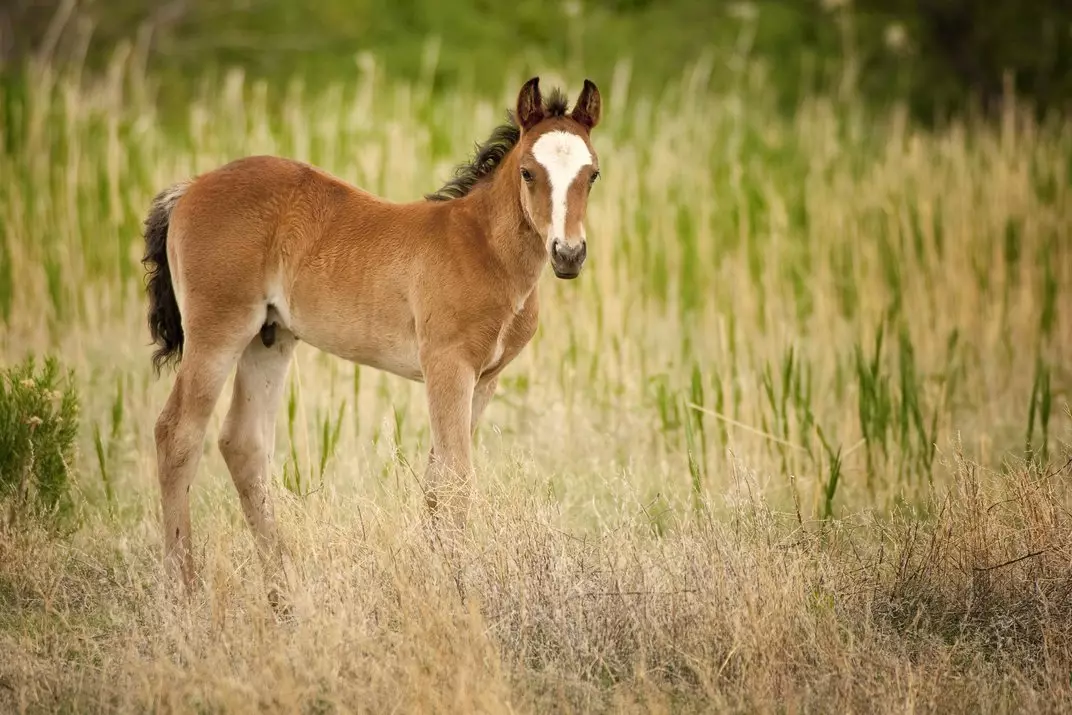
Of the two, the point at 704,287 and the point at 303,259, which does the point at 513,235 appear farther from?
the point at 704,287

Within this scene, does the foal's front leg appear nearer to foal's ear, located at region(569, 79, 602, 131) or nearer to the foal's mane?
the foal's mane

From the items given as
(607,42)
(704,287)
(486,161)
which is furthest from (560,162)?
(607,42)

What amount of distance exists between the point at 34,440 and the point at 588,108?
2.63 meters

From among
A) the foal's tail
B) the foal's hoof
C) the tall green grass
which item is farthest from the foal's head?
the foal's tail

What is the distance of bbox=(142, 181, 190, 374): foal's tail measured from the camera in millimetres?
5141

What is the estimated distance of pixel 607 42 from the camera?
17812 millimetres

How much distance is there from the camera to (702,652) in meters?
3.93

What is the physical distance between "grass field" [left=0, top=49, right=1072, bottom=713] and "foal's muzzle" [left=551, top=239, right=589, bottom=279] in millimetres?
833

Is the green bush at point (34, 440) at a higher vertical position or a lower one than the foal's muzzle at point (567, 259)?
lower

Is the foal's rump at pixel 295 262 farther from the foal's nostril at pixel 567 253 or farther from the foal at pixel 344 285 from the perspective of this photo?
the foal's nostril at pixel 567 253

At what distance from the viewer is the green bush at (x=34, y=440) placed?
5.08 m

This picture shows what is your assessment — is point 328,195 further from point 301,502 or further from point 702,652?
point 702,652

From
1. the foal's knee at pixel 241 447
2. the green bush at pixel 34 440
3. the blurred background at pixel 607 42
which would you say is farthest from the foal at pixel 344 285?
A: the blurred background at pixel 607 42

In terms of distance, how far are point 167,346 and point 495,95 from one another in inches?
431
